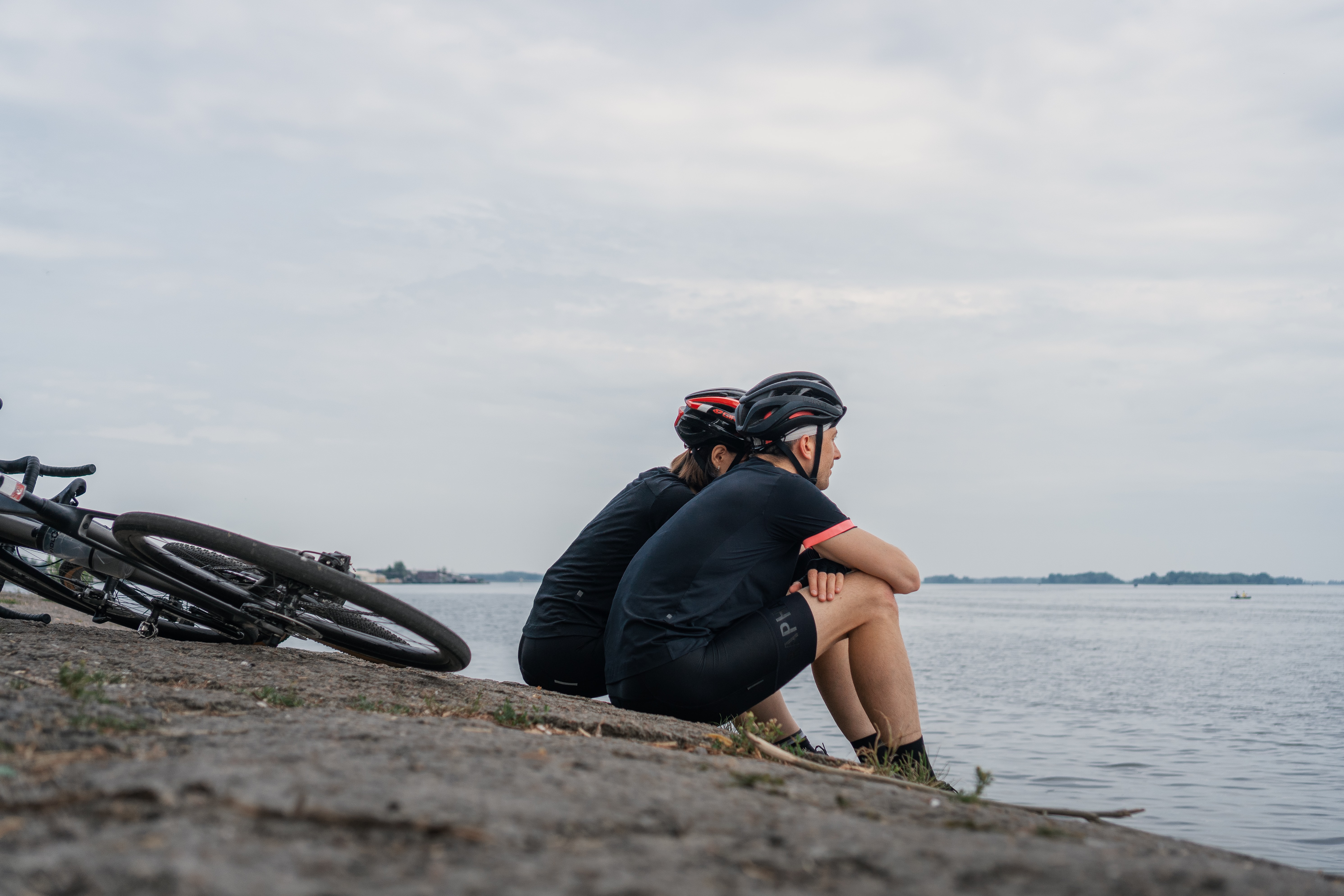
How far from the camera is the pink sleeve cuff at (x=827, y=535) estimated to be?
3787 mm

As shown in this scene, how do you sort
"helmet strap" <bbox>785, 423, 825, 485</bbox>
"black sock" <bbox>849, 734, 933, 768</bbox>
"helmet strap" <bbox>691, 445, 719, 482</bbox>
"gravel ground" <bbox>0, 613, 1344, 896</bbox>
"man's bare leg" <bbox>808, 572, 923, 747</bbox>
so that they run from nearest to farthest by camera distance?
"gravel ground" <bbox>0, 613, 1344, 896</bbox>
"black sock" <bbox>849, 734, 933, 768</bbox>
"man's bare leg" <bbox>808, 572, 923, 747</bbox>
"helmet strap" <bbox>785, 423, 825, 485</bbox>
"helmet strap" <bbox>691, 445, 719, 482</bbox>

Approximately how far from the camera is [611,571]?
4656mm

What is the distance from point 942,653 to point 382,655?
17.8 metres

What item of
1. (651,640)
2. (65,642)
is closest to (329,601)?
(65,642)

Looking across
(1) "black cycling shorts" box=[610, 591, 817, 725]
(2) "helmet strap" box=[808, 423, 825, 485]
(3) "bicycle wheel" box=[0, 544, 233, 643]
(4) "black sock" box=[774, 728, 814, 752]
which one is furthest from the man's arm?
(3) "bicycle wheel" box=[0, 544, 233, 643]

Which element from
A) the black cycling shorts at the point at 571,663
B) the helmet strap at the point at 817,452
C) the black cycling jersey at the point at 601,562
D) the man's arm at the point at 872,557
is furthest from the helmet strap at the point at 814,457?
the black cycling shorts at the point at 571,663

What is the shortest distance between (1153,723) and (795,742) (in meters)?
7.56

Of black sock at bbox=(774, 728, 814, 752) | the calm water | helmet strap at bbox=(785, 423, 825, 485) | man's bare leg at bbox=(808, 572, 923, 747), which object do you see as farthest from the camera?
the calm water

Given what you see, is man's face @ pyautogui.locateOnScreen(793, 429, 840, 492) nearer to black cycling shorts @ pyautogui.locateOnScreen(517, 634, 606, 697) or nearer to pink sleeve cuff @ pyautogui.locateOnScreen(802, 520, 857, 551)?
pink sleeve cuff @ pyautogui.locateOnScreen(802, 520, 857, 551)

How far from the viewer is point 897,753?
12.4 feet

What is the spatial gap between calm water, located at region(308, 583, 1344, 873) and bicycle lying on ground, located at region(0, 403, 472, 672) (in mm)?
3703

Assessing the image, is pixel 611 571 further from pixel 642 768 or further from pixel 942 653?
pixel 942 653

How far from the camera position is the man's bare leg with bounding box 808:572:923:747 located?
382cm

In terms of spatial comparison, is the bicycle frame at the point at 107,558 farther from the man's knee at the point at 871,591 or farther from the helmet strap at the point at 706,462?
the man's knee at the point at 871,591
